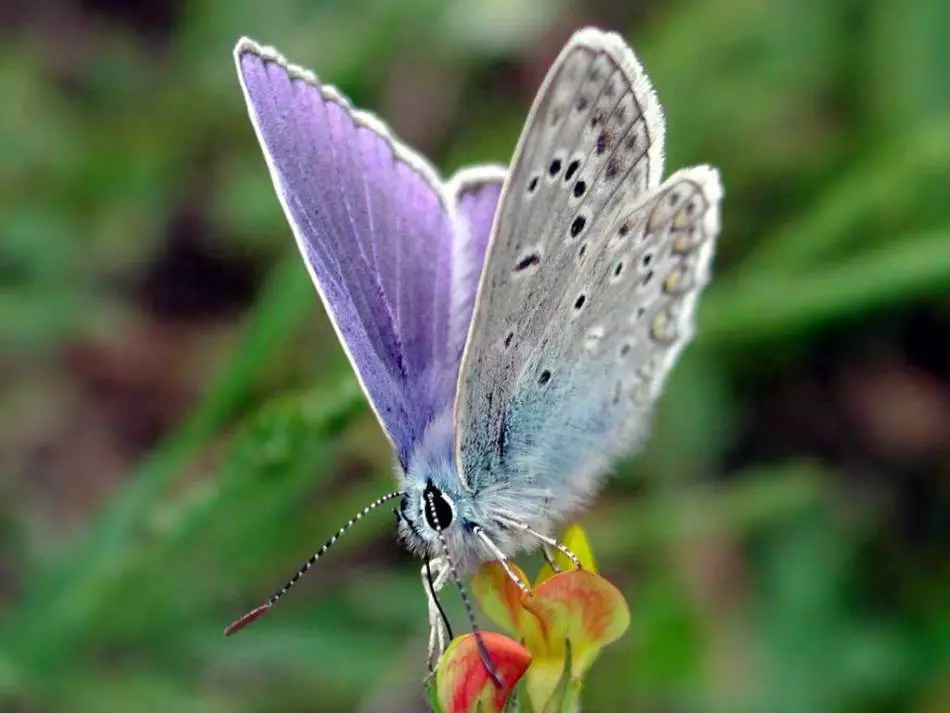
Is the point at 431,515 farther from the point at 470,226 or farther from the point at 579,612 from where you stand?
the point at 470,226

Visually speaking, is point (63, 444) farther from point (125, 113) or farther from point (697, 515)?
point (697, 515)

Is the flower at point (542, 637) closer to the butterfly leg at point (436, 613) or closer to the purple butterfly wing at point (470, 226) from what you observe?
the butterfly leg at point (436, 613)

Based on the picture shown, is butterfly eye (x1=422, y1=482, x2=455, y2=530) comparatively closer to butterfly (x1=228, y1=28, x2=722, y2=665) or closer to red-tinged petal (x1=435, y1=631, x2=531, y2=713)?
butterfly (x1=228, y1=28, x2=722, y2=665)

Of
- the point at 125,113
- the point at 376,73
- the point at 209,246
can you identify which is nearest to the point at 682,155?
the point at 376,73

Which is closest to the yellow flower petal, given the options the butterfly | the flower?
the flower

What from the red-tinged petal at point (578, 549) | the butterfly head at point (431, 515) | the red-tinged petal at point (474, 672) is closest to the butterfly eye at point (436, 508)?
the butterfly head at point (431, 515)

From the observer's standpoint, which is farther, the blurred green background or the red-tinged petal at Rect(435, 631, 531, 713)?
the blurred green background

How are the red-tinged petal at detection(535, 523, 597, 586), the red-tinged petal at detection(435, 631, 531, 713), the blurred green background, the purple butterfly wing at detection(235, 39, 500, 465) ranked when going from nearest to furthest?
the red-tinged petal at detection(435, 631, 531, 713)
the red-tinged petal at detection(535, 523, 597, 586)
the purple butterfly wing at detection(235, 39, 500, 465)
the blurred green background

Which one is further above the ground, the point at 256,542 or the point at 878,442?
the point at 256,542
